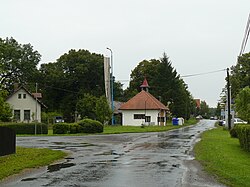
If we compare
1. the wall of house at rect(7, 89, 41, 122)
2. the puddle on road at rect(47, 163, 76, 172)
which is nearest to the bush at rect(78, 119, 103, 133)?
the wall of house at rect(7, 89, 41, 122)

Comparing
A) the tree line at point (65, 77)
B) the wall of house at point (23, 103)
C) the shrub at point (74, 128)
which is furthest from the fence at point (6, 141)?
the tree line at point (65, 77)

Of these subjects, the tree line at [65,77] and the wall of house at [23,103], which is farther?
the tree line at [65,77]

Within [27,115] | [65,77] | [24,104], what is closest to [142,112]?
[65,77]

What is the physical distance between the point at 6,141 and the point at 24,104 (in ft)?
151

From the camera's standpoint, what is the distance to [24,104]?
63.4m

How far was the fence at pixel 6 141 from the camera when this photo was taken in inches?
707

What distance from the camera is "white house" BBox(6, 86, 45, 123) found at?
6319cm

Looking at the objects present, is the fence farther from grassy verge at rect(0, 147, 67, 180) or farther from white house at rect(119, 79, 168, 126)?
white house at rect(119, 79, 168, 126)

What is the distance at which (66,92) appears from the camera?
78.4 m

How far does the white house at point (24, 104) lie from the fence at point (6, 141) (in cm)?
4437

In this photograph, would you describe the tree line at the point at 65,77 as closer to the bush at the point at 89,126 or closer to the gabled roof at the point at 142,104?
the gabled roof at the point at 142,104

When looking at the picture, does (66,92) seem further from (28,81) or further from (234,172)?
(234,172)

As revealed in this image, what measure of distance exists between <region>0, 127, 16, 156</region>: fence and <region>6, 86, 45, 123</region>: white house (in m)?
44.4

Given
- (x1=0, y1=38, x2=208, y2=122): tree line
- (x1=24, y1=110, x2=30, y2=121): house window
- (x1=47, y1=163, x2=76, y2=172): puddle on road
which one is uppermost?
(x1=0, y1=38, x2=208, y2=122): tree line
